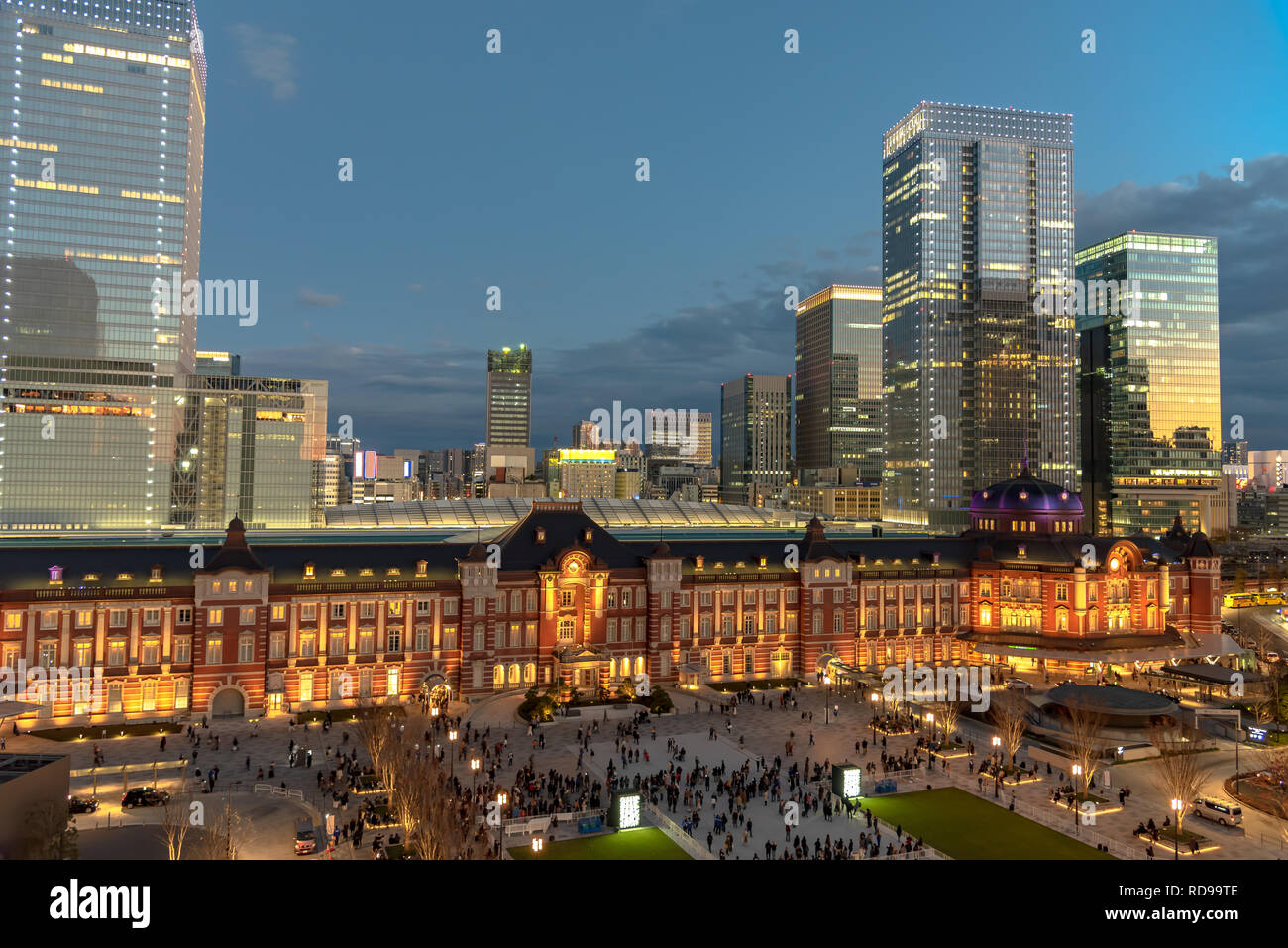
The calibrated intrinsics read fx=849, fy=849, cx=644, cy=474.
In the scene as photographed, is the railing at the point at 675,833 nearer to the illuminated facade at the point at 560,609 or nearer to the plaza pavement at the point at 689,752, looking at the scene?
the plaza pavement at the point at 689,752

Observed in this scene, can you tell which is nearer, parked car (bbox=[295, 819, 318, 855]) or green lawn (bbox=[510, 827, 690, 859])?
parked car (bbox=[295, 819, 318, 855])

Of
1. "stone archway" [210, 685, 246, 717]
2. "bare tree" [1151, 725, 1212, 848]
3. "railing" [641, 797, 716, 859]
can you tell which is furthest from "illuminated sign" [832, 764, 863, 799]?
"stone archway" [210, 685, 246, 717]

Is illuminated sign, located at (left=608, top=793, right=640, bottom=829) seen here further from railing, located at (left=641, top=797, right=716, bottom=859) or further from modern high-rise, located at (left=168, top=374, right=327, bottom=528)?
modern high-rise, located at (left=168, top=374, right=327, bottom=528)

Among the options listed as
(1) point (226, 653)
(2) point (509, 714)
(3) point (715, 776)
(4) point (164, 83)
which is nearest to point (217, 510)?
(4) point (164, 83)

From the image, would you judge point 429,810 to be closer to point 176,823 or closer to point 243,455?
point 176,823

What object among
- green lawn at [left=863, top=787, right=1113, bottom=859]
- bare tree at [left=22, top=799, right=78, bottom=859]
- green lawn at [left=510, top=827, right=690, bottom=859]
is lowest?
green lawn at [left=863, top=787, right=1113, bottom=859]

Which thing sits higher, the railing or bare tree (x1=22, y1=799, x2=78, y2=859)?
bare tree (x1=22, y1=799, x2=78, y2=859)
